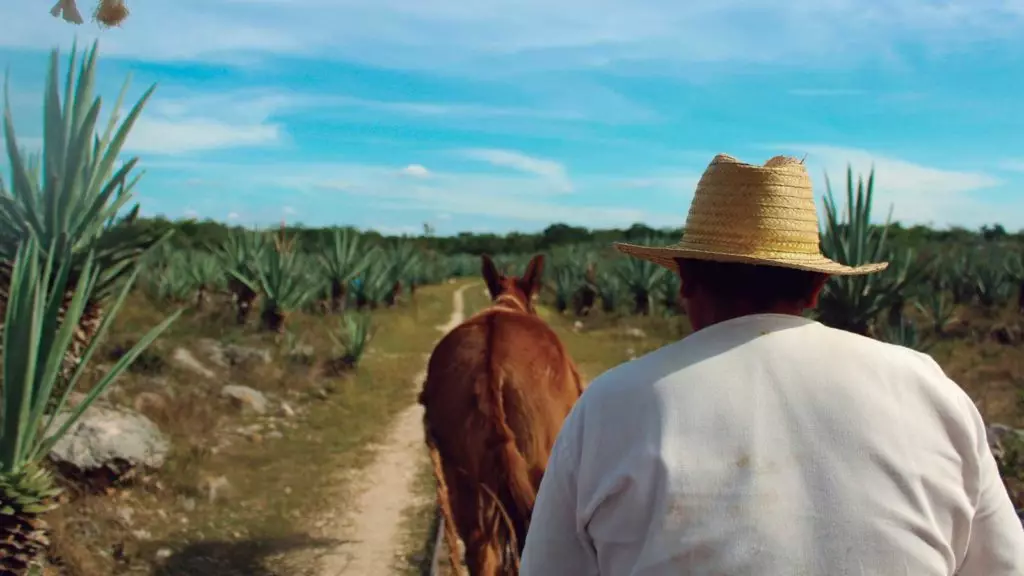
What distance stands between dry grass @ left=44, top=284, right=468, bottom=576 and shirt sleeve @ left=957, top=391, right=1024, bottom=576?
4.45 m

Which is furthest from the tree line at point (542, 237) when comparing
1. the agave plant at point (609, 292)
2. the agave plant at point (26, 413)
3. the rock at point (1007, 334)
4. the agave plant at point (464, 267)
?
the agave plant at point (26, 413)

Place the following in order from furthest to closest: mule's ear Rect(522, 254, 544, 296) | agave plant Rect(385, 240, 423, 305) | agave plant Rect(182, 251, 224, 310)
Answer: agave plant Rect(385, 240, 423, 305) < agave plant Rect(182, 251, 224, 310) < mule's ear Rect(522, 254, 544, 296)

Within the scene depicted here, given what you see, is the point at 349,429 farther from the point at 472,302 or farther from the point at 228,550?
the point at 472,302

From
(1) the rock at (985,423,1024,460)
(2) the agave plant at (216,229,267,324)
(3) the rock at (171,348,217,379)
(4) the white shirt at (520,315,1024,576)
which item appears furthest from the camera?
(2) the agave plant at (216,229,267,324)

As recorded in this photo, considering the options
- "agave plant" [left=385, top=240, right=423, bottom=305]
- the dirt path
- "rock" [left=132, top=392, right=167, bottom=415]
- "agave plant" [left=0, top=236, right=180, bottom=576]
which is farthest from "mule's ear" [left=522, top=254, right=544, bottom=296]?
"agave plant" [left=385, top=240, right=423, bottom=305]

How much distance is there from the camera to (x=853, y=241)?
23.0ft

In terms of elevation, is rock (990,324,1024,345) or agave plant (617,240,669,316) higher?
agave plant (617,240,669,316)

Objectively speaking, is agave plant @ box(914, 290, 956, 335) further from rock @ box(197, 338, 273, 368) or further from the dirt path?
rock @ box(197, 338, 273, 368)

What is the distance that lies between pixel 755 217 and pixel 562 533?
759 millimetres

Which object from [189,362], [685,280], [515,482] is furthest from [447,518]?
[189,362]

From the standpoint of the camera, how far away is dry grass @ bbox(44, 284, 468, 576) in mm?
5168

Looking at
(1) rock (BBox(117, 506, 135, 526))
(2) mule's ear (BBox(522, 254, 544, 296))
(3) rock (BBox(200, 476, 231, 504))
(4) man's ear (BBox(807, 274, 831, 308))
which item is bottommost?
(3) rock (BBox(200, 476, 231, 504))

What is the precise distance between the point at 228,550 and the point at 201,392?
11.5 feet

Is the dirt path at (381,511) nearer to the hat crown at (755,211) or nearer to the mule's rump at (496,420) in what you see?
the mule's rump at (496,420)
